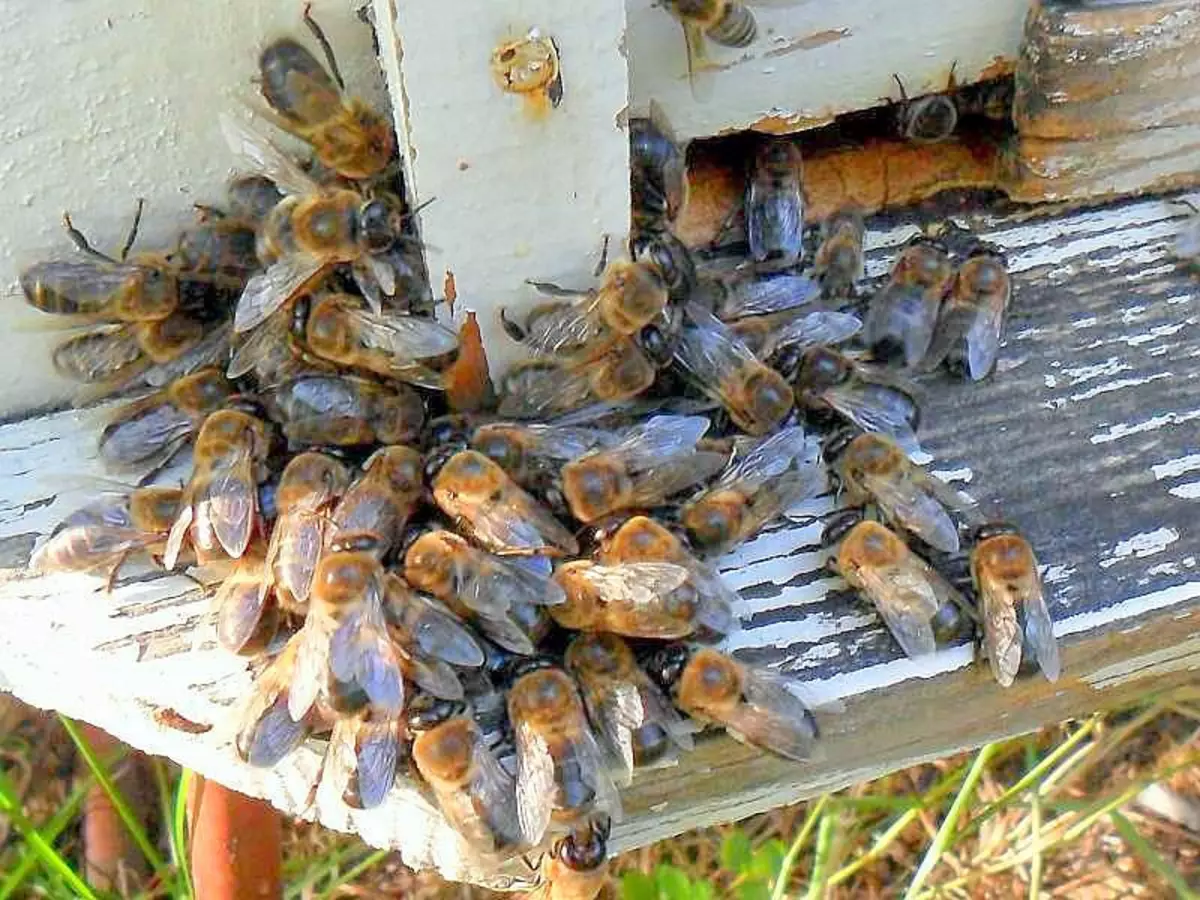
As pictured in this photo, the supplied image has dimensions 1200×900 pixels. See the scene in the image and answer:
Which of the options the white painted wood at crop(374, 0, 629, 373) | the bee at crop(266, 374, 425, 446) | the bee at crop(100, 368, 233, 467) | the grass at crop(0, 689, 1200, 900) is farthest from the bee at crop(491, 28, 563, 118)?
the grass at crop(0, 689, 1200, 900)

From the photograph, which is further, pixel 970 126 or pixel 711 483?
pixel 970 126

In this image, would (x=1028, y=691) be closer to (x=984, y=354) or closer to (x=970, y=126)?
(x=984, y=354)

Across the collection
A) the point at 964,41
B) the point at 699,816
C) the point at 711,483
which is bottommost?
the point at 699,816

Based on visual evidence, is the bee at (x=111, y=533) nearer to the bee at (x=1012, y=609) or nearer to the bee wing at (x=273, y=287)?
the bee wing at (x=273, y=287)

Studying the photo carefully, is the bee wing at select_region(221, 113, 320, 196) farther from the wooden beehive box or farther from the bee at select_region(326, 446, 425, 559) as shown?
the bee at select_region(326, 446, 425, 559)

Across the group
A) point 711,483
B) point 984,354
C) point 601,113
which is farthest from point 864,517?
point 601,113

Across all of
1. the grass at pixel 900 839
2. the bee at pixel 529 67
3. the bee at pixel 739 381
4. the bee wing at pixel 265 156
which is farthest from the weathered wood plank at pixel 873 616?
the grass at pixel 900 839
